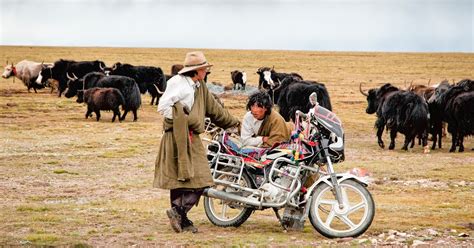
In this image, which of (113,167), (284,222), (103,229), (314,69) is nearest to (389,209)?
(284,222)

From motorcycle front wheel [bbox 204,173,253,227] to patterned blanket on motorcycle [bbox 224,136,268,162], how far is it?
0.53 ft

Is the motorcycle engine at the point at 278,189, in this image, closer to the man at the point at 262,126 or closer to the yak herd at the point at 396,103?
the man at the point at 262,126

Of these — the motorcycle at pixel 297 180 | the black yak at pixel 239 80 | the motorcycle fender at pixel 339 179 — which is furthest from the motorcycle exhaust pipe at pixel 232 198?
the black yak at pixel 239 80

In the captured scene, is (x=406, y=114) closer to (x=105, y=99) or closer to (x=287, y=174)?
(x=105, y=99)

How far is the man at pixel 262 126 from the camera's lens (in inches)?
290

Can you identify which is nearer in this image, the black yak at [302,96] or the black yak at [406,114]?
the black yak at [406,114]

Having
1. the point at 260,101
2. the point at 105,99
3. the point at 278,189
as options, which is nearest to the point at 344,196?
the point at 278,189

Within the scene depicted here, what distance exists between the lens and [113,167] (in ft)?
42.9

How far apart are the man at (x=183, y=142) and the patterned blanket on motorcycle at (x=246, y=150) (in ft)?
Result: 1.22

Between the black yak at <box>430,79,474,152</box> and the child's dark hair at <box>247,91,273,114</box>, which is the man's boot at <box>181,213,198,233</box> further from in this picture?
the black yak at <box>430,79,474,152</box>

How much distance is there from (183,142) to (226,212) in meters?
1.15

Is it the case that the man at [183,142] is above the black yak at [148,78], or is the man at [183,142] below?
above

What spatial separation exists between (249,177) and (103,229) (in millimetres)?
1369

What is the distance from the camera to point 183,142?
6738 millimetres
